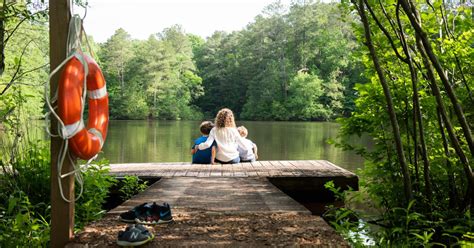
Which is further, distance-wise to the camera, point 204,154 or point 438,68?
point 204,154

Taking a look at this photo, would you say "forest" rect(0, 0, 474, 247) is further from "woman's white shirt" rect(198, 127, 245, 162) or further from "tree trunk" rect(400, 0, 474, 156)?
"woman's white shirt" rect(198, 127, 245, 162)

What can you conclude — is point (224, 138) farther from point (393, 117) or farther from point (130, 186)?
point (393, 117)

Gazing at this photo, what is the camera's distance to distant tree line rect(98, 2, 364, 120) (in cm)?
Answer: 3597

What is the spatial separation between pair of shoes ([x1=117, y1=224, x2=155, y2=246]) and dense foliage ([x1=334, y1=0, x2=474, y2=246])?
1.30 metres

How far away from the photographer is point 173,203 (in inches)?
129

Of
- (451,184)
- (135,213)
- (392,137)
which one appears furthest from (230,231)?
(451,184)

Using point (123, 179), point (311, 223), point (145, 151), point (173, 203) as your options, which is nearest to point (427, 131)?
point (311, 223)

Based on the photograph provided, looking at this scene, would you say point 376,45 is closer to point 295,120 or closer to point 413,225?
point 413,225

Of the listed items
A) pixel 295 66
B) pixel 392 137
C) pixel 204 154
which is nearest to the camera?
pixel 392 137

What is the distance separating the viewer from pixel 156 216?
2.69 metres

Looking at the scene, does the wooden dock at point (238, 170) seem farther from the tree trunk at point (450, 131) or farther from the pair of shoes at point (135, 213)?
the tree trunk at point (450, 131)

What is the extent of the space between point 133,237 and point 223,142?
3.56 meters

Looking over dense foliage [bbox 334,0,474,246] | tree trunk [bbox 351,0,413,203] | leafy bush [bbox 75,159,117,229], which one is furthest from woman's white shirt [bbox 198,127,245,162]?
tree trunk [bbox 351,0,413,203]

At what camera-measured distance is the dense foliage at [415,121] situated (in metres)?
2.65
